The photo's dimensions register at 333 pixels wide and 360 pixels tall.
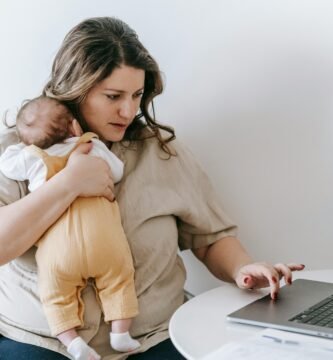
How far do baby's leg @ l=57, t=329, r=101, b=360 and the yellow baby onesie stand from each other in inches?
0.7

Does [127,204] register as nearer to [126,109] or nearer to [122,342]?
[126,109]

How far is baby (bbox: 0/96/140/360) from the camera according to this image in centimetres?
131

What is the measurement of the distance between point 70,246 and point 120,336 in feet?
0.74

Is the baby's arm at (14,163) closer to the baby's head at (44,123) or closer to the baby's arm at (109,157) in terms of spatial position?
the baby's head at (44,123)

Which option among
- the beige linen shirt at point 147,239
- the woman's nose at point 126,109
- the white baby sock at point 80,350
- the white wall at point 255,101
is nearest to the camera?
the white baby sock at point 80,350

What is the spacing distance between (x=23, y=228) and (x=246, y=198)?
674mm

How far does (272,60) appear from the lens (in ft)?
5.51

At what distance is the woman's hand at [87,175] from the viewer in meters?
1.38

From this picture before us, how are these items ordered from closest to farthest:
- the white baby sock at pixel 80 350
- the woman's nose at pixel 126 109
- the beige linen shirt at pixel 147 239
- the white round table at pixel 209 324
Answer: the white round table at pixel 209 324, the white baby sock at pixel 80 350, the beige linen shirt at pixel 147 239, the woman's nose at pixel 126 109

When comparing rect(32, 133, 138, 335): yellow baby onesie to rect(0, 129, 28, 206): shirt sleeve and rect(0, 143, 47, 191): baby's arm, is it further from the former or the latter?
rect(0, 129, 28, 206): shirt sleeve

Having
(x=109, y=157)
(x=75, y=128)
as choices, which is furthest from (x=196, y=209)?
(x=75, y=128)

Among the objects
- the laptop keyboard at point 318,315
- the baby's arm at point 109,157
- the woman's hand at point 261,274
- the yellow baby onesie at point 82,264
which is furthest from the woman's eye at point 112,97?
the laptop keyboard at point 318,315

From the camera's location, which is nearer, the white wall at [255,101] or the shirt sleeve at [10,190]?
the shirt sleeve at [10,190]

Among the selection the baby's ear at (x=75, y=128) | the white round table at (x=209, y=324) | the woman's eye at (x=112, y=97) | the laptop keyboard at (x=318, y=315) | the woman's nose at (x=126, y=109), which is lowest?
the white round table at (x=209, y=324)
